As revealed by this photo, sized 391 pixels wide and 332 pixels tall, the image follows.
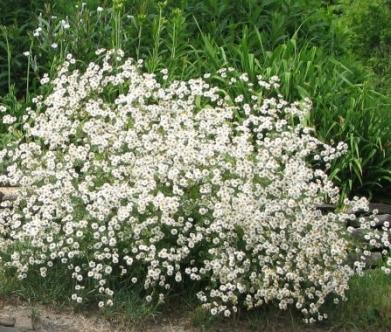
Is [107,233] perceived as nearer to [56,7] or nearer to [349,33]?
[56,7]

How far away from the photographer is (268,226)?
5.93m

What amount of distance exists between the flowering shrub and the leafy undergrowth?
0.08m

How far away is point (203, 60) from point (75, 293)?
3.42 meters

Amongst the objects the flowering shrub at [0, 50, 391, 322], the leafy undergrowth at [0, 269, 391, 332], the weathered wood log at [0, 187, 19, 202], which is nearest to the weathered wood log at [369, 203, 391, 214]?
the flowering shrub at [0, 50, 391, 322]

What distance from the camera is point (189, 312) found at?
5965 millimetres

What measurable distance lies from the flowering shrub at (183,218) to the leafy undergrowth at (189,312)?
82mm

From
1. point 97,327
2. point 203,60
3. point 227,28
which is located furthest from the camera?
point 227,28

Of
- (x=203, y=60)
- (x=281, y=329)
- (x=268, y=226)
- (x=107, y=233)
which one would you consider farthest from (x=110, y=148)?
(x=203, y=60)

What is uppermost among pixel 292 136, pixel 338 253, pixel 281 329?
pixel 292 136

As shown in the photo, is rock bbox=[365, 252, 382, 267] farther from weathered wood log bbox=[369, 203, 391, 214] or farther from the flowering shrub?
weathered wood log bbox=[369, 203, 391, 214]

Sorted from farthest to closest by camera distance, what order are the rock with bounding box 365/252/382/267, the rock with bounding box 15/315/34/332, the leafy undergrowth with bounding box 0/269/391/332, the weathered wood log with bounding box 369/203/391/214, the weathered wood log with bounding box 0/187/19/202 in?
the weathered wood log with bounding box 369/203/391/214, the weathered wood log with bounding box 0/187/19/202, the rock with bounding box 365/252/382/267, the leafy undergrowth with bounding box 0/269/391/332, the rock with bounding box 15/315/34/332

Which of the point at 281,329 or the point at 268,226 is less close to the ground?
the point at 268,226

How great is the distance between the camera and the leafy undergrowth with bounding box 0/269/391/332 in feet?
19.2

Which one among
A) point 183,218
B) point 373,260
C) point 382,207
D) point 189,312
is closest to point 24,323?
point 189,312
